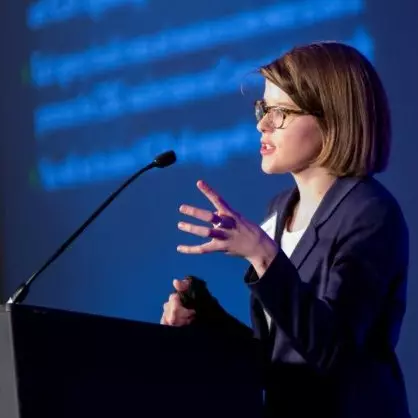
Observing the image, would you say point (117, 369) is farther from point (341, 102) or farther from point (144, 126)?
point (144, 126)

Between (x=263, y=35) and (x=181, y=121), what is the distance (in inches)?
13.5

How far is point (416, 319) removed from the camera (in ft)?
6.96

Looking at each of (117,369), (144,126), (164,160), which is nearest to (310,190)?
(164,160)

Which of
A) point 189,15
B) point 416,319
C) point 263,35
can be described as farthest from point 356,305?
point 189,15

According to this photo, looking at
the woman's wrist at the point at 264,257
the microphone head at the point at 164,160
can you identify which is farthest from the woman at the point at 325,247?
the microphone head at the point at 164,160

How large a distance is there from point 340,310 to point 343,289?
3 centimetres

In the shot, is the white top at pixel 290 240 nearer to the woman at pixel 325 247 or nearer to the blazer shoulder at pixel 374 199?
the woman at pixel 325 247

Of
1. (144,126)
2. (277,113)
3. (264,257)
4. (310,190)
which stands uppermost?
(144,126)

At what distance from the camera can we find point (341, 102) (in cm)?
143

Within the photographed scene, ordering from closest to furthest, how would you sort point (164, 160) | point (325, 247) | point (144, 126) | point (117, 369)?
point (117, 369) < point (325, 247) < point (164, 160) < point (144, 126)

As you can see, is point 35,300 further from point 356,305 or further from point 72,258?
point 356,305

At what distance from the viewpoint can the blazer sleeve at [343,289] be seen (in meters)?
1.20

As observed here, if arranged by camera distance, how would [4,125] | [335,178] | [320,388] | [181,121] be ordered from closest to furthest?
1. [320,388]
2. [335,178]
3. [181,121]
4. [4,125]

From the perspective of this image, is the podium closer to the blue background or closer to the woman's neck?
the woman's neck
